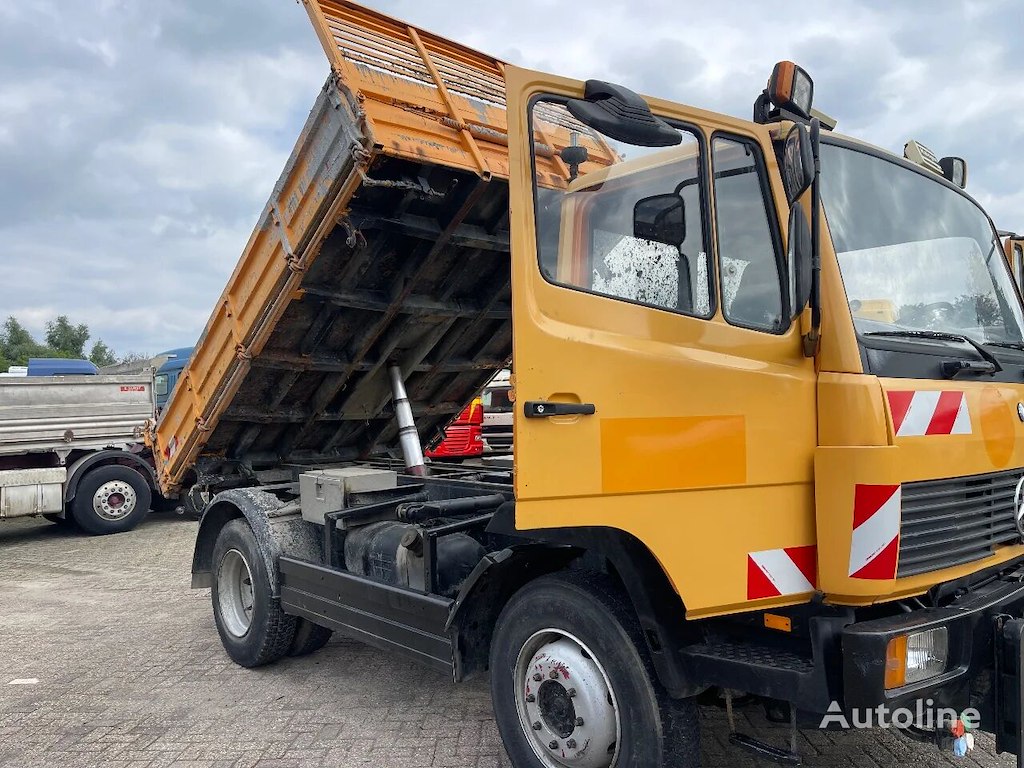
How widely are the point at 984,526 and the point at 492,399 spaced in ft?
31.0

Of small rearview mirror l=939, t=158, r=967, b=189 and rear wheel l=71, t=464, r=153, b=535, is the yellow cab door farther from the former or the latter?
rear wheel l=71, t=464, r=153, b=535

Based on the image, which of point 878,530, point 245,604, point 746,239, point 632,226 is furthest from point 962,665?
point 245,604

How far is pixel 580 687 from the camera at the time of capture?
2.94 m

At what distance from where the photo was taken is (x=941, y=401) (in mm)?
2717

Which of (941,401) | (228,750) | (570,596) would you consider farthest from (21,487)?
(941,401)

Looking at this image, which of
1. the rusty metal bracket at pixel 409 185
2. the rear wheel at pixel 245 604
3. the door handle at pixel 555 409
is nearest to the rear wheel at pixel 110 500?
the rear wheel at pixel 245 604

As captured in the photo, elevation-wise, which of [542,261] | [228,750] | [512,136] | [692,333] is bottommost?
[228,750]

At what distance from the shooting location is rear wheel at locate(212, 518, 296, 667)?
16.0 feet

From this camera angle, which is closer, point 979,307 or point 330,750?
point 979,307

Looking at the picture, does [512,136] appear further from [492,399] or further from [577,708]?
[492,399]

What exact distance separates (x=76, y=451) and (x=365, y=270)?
26.7 ft

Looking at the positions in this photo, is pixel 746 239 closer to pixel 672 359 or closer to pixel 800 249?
pixel 800 249

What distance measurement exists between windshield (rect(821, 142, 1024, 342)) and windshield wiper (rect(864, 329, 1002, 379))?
1.3 inches

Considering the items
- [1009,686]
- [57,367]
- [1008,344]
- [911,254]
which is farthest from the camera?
[57,367]
